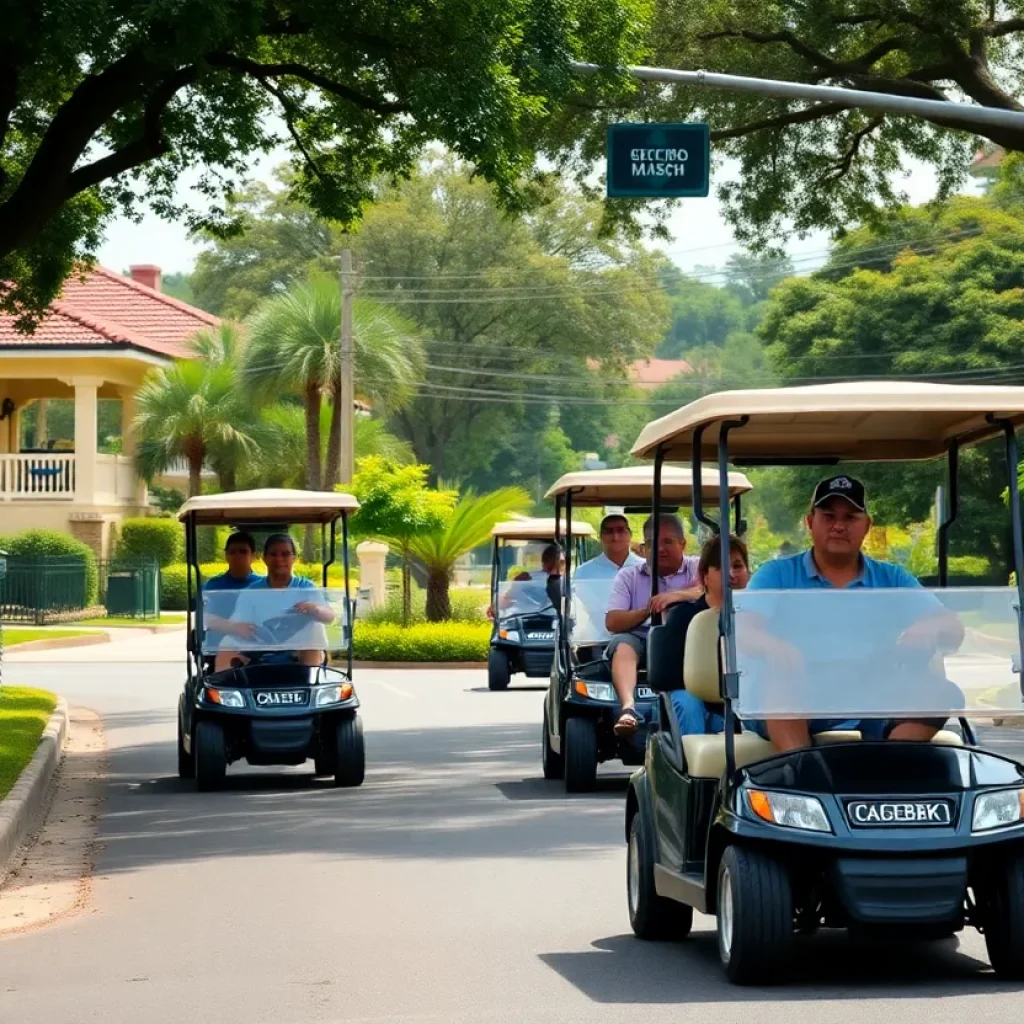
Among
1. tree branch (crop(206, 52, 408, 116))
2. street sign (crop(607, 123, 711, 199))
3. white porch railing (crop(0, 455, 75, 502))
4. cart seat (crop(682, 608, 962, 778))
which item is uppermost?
tree branch (crop(206, 52, 408, 116))

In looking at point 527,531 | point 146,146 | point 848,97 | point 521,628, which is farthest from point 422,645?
point 848,97

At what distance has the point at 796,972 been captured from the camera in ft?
24.6

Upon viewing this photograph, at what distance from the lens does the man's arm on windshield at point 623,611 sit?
13.5 meters

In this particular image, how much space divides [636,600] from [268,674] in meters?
2.67

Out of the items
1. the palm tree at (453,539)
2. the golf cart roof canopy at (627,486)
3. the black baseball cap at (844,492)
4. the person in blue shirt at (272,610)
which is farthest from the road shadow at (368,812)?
the palm tree at (453,539)

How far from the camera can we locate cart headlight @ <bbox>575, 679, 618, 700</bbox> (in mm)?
14102

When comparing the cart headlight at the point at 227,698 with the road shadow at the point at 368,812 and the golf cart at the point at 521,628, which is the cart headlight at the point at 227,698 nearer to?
→ the road shadow at the point at 368,812

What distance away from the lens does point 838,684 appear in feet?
24.8

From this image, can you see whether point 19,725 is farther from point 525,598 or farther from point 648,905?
point 648,905

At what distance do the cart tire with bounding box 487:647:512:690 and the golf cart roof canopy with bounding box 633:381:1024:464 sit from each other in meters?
17.0

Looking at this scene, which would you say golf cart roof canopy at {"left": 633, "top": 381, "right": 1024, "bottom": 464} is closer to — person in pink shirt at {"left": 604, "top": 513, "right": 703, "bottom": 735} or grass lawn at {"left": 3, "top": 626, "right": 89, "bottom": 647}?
person in pink shirt at {"left": 604, "top": 513, "right": 703, "bottom": 735}

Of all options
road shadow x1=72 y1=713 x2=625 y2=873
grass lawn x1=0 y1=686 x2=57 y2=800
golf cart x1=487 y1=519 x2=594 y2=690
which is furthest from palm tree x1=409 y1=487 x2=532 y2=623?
road shadow x1=72 y1=713 x2=625 y2=873

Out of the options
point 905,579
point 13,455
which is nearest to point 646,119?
point 905,579

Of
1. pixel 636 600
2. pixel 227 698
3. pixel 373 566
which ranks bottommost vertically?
pixel 227 698
